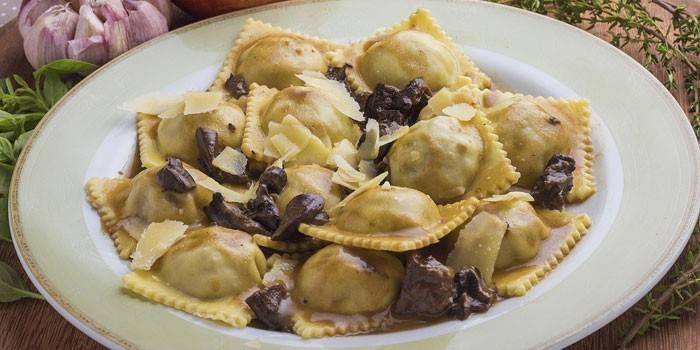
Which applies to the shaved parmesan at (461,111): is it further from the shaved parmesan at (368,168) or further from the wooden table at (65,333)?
the wooden table at (65,333)

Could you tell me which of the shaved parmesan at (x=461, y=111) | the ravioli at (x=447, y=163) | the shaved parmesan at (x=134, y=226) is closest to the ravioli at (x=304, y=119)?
the ravioli at (x=447, y=163)

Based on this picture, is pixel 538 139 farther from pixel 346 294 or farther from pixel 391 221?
pixel 346 294

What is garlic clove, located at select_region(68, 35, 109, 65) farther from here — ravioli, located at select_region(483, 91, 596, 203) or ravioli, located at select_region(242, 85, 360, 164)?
ravioli, located at select_region(483, 91, 596, 203)

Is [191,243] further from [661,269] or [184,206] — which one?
[661,269]

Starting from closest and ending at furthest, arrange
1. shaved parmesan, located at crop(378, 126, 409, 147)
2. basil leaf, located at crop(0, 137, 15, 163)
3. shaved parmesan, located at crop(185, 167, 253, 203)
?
1. shaved parmesan, located at crop(185, 167, 253, 203)
2. shaved parmesan, located at crop(378, 126, 409, 147)
3. basil leaf, located at crop(0, 137, 15, 163)

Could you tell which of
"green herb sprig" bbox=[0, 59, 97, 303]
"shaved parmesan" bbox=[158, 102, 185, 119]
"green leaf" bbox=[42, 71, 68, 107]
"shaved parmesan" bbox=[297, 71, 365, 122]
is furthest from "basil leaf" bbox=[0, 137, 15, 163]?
"shaved parmesan" bbox=[297, 71, 365, 122]
